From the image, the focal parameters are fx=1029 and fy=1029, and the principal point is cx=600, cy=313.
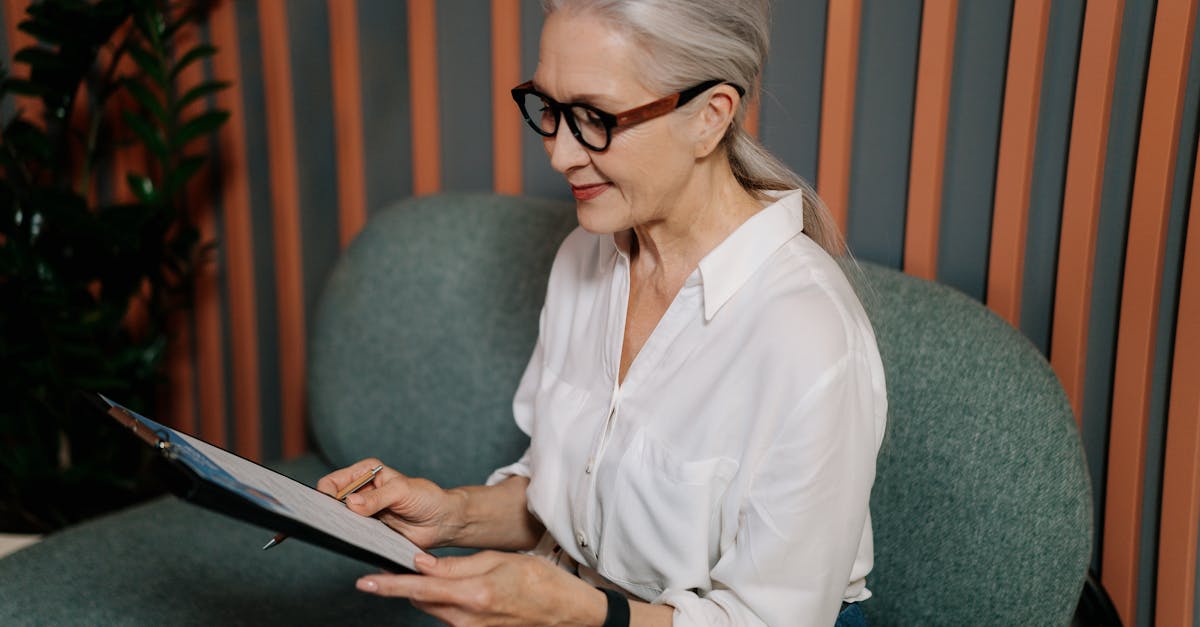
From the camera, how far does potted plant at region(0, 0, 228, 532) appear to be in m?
2.10

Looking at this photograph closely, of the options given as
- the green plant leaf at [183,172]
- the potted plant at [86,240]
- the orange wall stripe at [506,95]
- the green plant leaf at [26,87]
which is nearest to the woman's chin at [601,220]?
the orange wall stripe at [506,95]

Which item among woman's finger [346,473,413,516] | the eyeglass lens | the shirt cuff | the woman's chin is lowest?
the shirt cuff

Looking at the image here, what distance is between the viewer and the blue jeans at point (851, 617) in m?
1.24

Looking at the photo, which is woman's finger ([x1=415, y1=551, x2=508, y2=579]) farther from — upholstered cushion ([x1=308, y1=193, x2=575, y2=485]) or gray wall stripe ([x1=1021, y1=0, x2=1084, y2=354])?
gray wall stripe ([x1=1021, y1=0, x2=1084, y2=354])

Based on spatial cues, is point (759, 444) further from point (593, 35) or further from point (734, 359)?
point (593, 35)

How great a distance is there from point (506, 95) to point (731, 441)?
1010 mm

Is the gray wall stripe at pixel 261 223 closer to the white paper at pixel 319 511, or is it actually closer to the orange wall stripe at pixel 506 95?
the orange wall stripe at pixel 506 95

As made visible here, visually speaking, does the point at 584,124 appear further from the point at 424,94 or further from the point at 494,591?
the point at 424,94

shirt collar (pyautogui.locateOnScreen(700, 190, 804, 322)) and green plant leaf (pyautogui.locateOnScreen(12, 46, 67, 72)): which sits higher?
green plant leaf (pyautogui.locateOnScreen(12, 46, 67, 72))

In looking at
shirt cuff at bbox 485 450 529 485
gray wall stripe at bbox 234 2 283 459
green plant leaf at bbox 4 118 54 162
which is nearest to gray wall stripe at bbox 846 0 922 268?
shirt cuff at bbox 485 450 529 485

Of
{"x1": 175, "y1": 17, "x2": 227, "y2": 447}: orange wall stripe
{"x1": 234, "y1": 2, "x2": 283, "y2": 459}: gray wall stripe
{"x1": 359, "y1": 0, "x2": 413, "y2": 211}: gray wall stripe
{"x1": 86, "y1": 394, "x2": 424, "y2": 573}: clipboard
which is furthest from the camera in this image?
{"x1": 175, "y1": 17, "x2": 227, "y2": 447}: orange wall stripe

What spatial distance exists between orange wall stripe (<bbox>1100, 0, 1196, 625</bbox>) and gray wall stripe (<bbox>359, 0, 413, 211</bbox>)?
1.37m

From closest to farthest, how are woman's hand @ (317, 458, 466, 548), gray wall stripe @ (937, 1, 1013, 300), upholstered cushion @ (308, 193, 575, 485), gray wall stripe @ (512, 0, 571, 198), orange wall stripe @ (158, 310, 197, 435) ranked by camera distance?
woman's hand @ (317, 458, 466, 548) → gray wall stripe @ (937, 1, 1013, 300) → upholstered cushion @ (308, 193, 575, 485) → gray wall stripe @ (512, 0, 571, 198) → orange wall stripe @ (158, 310, 197, 435)

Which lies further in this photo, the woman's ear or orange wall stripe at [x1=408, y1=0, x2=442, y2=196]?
orange wall stripe at [x1=408, y1=0, x2=442, y2=196]
